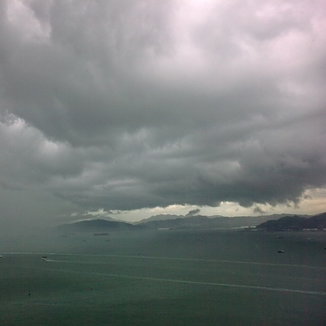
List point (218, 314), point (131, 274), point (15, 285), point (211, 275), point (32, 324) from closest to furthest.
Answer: point (32, 324)
point (218, 314)
point (15, 285)
point (211, 275)
point (131, 274)

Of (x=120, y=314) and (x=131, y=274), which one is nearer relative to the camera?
(x=120, y=314)

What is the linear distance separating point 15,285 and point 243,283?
307ft

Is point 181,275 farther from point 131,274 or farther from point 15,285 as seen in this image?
point 15,285

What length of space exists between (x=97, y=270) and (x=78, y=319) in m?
88.3

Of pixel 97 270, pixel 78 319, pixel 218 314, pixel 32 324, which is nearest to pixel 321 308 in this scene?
pixel 218 314

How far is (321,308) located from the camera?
100 meters

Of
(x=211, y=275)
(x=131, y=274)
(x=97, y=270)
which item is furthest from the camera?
(x=97, y=270)

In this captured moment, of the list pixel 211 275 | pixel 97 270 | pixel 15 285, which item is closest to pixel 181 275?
pixel 211 275

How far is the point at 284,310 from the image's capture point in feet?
328

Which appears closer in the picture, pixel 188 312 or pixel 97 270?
pixel 188 312

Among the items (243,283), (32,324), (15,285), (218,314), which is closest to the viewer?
(32,324)

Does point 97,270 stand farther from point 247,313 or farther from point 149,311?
point 247,313

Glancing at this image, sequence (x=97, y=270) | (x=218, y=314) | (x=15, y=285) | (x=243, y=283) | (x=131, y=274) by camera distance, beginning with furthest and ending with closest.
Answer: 1. (x=97, y=270)
2. (x=131, y=274)
3. (x=15, y=285)
4. (x=243, y=283)
5. (x=218, y=314)

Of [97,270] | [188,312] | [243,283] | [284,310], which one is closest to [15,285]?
[97,270]
